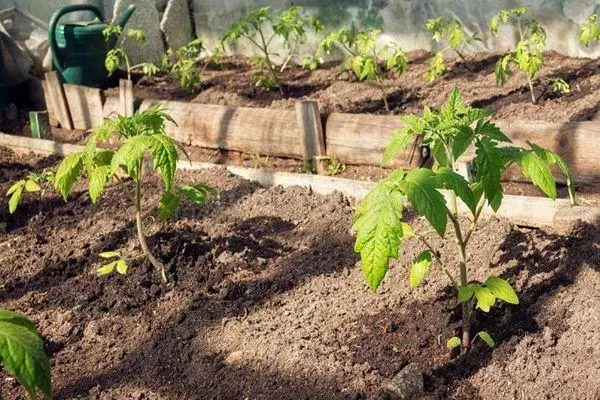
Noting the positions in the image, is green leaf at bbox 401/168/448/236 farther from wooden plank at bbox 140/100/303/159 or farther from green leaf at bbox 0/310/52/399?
wooden plank at bbox 140/100/303/159

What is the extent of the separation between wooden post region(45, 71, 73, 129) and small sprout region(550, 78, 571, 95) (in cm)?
378

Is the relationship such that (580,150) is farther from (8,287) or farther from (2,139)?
(2,139)

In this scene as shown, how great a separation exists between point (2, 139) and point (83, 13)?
2.38 m

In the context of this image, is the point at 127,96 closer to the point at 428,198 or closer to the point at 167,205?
the point at 167,205

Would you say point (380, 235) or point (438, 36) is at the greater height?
point (380, 235)

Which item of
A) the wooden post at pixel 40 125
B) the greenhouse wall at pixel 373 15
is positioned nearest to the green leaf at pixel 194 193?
the wooden post at pixel 40 125

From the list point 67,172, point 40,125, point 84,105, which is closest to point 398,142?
point 67,172

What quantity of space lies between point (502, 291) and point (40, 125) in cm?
417

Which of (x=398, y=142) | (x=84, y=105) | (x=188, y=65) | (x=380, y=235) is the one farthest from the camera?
(x=188, y=65)

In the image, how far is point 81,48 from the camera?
289 inches

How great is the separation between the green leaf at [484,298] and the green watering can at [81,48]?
5136 millimetres

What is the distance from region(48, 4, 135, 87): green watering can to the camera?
7.25 metres

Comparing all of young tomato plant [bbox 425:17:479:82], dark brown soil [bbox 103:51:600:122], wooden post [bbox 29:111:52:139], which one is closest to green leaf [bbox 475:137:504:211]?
dark brown soil [bbox 103:51:600:122]

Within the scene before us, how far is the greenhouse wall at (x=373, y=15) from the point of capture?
6.36 meters
